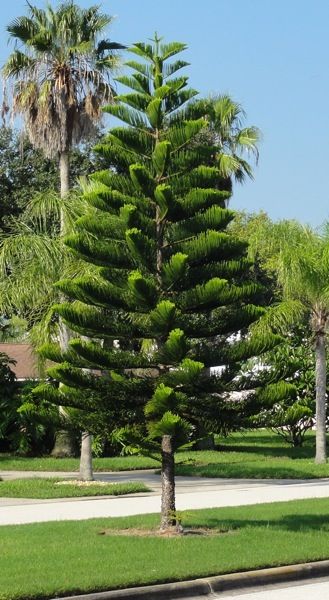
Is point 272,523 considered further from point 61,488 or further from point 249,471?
point 249,471

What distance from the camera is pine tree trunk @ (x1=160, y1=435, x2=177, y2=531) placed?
13805mm

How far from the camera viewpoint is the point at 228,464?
26266 millimetres

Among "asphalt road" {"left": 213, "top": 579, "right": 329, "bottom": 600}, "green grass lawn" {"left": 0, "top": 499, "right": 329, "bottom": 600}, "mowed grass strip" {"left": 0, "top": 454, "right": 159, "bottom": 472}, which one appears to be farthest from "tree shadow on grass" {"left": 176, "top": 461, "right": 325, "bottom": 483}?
"asphalt road" {"left": 213, "top": 579, "right": 329, "bottom": 600}

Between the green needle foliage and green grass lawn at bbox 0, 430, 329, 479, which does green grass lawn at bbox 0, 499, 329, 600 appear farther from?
green grass lawn at bbox 0, 430, 329, 479

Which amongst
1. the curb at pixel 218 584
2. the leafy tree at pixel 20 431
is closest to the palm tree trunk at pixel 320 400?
the leafy tree at pixel 20 431

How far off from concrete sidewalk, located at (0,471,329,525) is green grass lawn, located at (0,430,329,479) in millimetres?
684

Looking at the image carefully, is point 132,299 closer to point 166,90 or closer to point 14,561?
point 166,90

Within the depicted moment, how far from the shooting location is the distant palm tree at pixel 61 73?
2653cm

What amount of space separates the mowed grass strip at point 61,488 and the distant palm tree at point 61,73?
7668 millimetres

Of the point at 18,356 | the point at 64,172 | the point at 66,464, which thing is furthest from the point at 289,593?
the point at 18,356

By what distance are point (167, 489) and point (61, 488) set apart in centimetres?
634

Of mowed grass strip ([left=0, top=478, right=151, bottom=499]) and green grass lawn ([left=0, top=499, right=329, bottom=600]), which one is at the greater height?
mowed grass strip ([left=0, top=478, right=151, bottom=499])

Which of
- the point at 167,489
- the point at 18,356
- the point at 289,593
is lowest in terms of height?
the point at 289,593

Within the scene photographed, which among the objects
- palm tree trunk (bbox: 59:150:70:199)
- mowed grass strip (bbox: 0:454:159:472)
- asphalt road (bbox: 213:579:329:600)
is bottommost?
asphalt road (bbox: 213:579:329:600)
